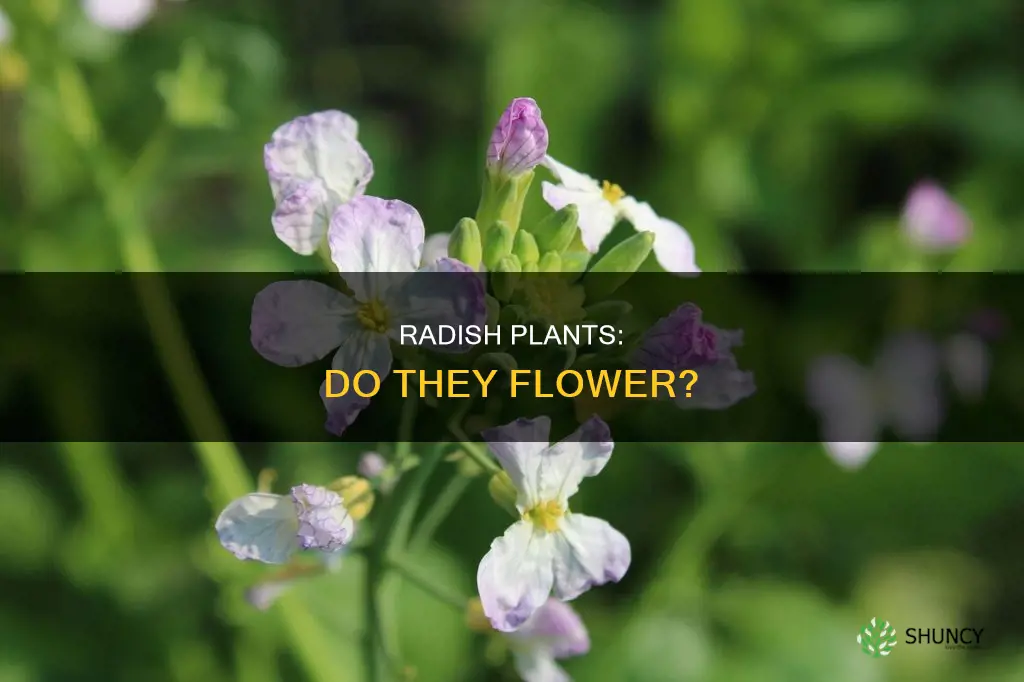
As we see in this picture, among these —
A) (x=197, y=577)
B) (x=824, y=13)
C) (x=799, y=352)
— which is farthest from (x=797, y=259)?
(x=197, y=577)

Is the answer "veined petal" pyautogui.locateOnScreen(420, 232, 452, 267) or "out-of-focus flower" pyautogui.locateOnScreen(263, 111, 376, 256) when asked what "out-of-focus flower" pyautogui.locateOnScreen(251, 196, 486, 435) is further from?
"veined petal" pyautogui.locateOnScreen(420, 232, 452, 267)

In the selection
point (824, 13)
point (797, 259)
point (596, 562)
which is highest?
point (824, 13)

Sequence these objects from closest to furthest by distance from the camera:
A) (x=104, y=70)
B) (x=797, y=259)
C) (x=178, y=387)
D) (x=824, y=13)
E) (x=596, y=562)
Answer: (x=596, y=562)
(x=178, y=387)
(x=104, y=70)
(x=824, y=13)
(x=797, y=259)

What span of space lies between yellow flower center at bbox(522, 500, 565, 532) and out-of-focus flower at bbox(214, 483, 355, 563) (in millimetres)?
178

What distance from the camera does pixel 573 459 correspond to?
0.99 meters

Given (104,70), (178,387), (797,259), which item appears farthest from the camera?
(797,259)

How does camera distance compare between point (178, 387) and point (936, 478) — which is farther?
point (936, 478)

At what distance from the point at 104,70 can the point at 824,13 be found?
5.44ft

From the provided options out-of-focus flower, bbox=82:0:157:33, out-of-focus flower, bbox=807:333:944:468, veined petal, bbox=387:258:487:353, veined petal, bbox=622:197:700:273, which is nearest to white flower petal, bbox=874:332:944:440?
out-of-focus flower, bbox=807:333:944:468

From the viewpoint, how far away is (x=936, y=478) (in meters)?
2.20

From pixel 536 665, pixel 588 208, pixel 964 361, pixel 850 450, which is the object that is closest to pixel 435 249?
pixel 588 208

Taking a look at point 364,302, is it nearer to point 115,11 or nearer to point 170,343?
point 170,343

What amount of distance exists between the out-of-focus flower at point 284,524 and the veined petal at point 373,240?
0.21m

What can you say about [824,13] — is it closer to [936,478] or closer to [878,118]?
[878,118]
